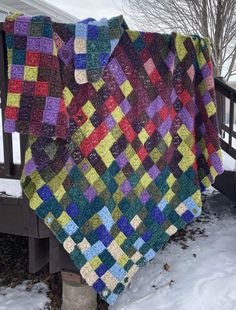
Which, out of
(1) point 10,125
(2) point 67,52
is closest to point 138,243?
(1) point 10,125

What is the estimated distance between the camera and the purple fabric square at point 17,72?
2199 millimetres

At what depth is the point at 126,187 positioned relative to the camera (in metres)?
2.74

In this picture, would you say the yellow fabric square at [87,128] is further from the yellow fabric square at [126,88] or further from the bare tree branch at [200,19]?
the bare tree branch at [200,19]

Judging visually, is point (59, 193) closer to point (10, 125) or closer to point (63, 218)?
point (63, 218)

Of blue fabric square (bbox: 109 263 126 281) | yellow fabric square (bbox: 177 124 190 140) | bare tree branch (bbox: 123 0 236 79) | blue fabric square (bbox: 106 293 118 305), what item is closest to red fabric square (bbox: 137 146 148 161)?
yellow fabric square (bbox: 177 124 190 140)

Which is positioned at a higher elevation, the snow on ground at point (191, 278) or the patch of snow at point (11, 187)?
the patch of snow at point (11, 187)

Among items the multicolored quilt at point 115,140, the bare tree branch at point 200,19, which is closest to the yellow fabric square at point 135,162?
the multicolored quilt at point 115,140

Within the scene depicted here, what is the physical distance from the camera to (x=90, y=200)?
8.45 ft

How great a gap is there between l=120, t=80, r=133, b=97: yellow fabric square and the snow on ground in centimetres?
154

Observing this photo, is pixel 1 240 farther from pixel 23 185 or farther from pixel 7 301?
pixel 23 185

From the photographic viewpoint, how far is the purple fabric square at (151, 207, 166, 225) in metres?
2.97

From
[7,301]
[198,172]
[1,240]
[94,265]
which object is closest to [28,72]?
[94,265]

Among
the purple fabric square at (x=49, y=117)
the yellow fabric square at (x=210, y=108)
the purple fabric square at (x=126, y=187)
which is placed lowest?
the purple fabric square at (x=126, y=187)

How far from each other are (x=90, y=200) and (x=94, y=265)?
477mm
